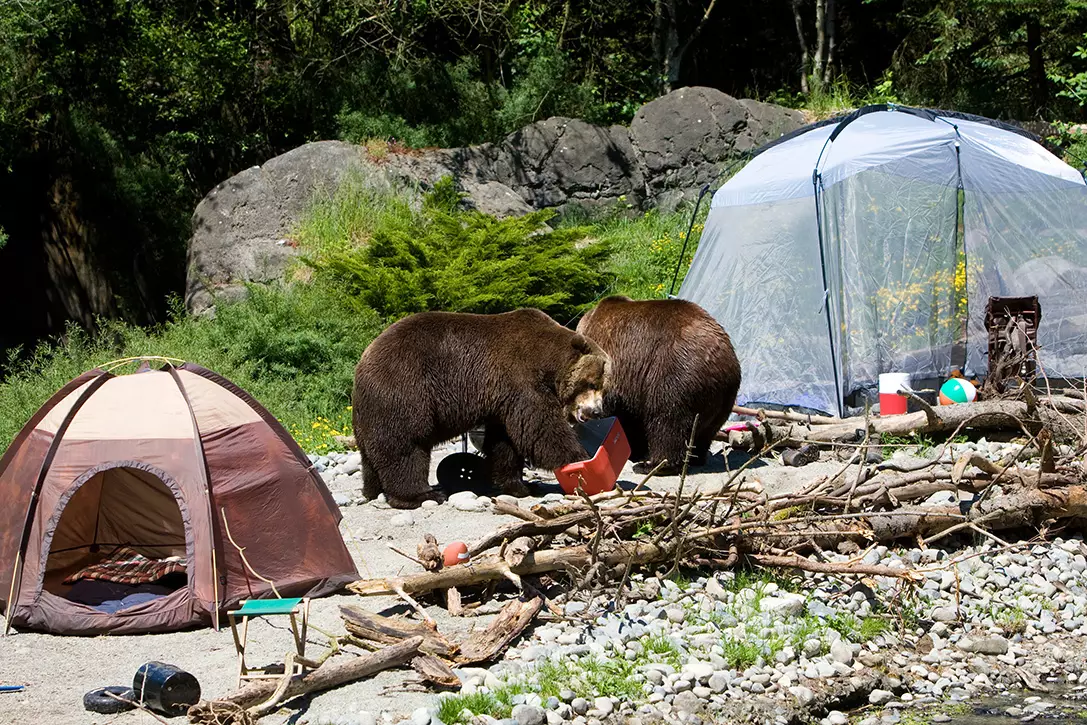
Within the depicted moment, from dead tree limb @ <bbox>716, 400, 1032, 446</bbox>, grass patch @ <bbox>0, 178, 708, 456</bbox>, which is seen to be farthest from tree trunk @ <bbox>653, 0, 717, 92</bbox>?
dead tree limb @ <bbox>716, 400, 1032, 446</bbox>

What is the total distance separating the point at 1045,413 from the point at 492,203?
9.78 m

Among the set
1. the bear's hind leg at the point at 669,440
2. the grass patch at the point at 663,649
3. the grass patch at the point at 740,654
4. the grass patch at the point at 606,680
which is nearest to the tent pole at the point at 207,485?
the grass patch at the point at 606,680

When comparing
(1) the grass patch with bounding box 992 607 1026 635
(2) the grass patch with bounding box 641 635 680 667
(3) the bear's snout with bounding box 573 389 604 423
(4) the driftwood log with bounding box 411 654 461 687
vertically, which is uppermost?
(3) the bear's snout with bounding box 573 389 604 423

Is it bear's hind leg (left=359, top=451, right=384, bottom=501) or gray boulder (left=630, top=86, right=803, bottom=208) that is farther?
gray boulder (left=630, top=86, right=803, bottom=208)

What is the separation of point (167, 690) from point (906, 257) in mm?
8008

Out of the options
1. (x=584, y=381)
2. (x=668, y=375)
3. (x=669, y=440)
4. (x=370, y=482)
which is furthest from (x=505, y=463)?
(x=668, y=375)

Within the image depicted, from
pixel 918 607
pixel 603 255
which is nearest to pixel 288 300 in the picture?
pixel 603 255

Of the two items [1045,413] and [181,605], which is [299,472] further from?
[1045,413]

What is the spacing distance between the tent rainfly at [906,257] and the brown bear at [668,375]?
200cm

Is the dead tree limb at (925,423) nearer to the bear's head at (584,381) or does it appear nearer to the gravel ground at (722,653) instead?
the bear's head at (584,381)

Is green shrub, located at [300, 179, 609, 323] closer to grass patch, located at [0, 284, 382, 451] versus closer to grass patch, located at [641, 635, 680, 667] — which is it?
grass patch, located at [0, 284, 382, 451]

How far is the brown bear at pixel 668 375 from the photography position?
28.6 ft

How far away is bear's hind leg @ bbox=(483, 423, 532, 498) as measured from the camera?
834 centimetres

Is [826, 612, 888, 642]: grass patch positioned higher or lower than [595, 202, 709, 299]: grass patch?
lower
